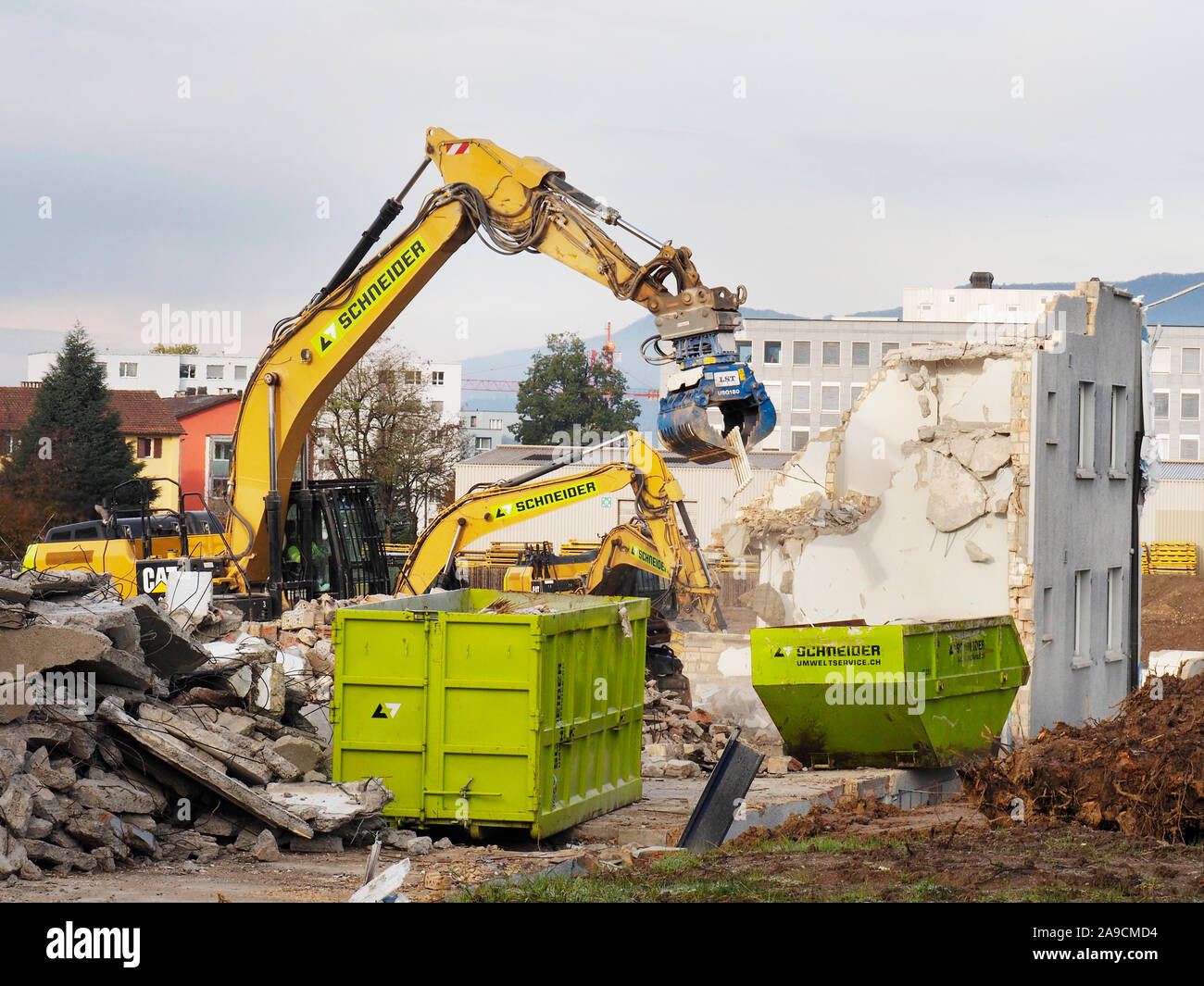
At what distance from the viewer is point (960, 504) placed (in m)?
21.5

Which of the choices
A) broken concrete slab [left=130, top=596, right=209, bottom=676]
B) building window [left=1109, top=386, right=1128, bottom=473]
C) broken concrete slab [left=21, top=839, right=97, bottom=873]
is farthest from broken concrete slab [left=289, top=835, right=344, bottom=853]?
building window [left=1109, top=386, right=1128, bottom=473]

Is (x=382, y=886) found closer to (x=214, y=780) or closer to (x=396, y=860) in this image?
(x=396, y=860)

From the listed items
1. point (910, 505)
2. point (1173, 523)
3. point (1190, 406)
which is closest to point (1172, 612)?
point (1173, 523)

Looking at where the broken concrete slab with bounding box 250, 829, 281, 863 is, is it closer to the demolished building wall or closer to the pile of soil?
the demolished building wall

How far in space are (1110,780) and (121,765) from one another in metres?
7.40

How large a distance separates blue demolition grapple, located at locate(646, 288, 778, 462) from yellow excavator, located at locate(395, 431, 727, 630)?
6.00 m

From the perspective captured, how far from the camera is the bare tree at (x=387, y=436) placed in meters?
52.1

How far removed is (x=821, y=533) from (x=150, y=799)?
14.1 meters

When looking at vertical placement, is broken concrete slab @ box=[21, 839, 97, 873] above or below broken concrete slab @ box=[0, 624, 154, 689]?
below

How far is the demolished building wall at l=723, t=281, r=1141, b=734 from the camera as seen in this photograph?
21156 mm

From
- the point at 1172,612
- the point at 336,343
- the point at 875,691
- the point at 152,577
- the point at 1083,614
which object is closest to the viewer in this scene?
the point at 875,691

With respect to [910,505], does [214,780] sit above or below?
below

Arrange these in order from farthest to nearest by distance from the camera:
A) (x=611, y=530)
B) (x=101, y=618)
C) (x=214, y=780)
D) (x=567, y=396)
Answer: (x=567, y=396) → (x=611, y=530) → (x=101, y=618) → (x=214, y=780)

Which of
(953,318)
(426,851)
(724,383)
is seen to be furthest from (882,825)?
(953,318)
